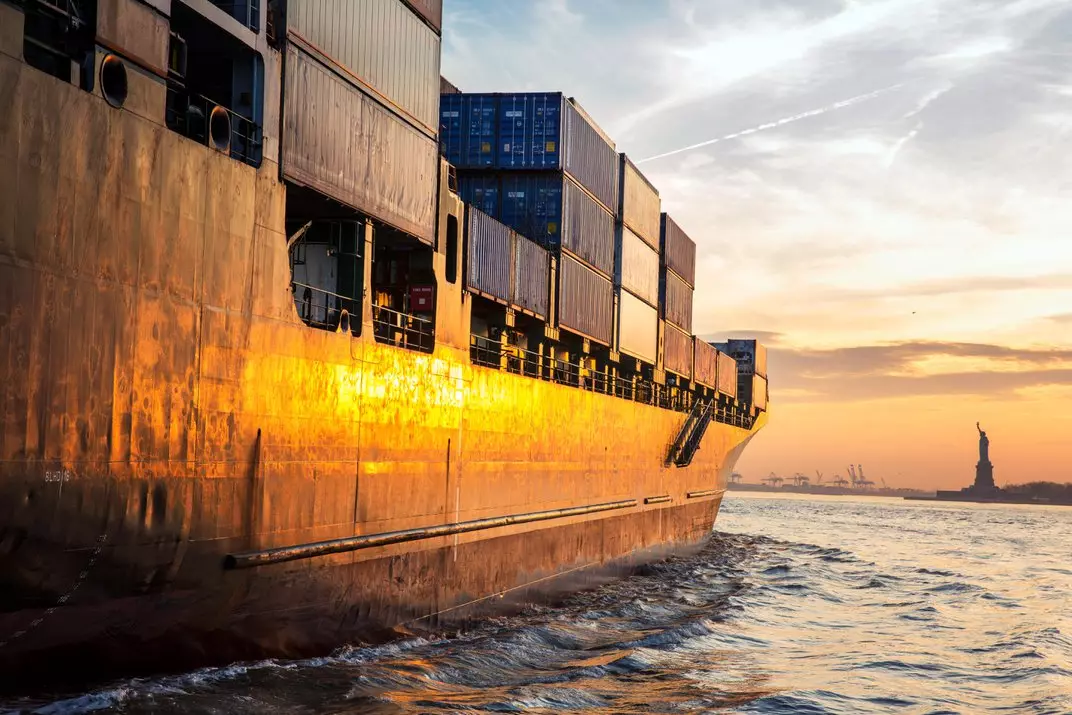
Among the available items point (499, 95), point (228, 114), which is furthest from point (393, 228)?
point (499, 95)

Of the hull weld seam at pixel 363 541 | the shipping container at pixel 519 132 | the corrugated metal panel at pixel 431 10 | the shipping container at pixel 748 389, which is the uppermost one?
the shipping container at pixel 519 132

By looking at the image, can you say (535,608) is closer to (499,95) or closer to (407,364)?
(407,364)

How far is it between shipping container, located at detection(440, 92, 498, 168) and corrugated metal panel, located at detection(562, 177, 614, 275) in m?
2.81

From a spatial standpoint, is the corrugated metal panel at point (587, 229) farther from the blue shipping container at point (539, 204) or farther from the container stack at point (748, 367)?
the container stack at point (748, 367)

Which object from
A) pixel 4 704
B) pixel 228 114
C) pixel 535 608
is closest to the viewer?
pixel 4 704

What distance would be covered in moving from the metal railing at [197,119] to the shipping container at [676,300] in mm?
29922

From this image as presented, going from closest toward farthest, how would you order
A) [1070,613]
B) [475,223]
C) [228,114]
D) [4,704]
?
[4,704], [228,114], [475,223], [1070,613]

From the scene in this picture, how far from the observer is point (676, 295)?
43750 mm

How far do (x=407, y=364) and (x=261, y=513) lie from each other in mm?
5225

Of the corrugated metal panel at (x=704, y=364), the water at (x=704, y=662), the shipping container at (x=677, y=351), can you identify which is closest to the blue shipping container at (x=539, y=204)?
the water at (x=704, y=662)

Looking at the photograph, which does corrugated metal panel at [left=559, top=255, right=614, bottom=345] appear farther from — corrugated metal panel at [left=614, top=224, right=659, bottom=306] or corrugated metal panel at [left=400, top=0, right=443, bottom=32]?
corrugated metal panel at [left=400, top=0, right=443, bottom=32]

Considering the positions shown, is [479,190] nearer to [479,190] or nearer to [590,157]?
[479,190]

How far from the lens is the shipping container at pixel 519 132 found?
29547 mm

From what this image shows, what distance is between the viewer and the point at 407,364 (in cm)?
1786
